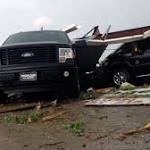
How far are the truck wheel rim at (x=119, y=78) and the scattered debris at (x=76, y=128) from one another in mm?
8549

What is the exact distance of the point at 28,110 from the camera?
11555 mm

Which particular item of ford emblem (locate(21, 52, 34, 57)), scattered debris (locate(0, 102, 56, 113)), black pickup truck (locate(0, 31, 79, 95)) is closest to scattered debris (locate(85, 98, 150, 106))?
black pickup truck (locate(0, 31, 79, 95))

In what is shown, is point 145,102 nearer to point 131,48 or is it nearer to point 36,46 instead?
point 36,46

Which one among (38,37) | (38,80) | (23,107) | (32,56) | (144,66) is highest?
(38,37)

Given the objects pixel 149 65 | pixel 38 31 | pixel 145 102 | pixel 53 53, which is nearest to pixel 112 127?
pixel 145 102

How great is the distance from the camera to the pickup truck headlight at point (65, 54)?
12.4 m

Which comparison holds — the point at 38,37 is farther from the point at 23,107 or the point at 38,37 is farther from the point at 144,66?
the point at 144,66

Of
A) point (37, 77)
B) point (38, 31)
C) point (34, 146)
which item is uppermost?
point (38, 31)

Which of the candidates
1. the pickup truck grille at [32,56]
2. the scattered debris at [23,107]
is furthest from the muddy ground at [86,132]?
the pickup truck grille at [32,56]

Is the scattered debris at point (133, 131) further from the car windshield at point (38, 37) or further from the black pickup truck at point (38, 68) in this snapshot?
the car windshield at point (38, 37)

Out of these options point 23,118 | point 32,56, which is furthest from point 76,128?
point 32,56

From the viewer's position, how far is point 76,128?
872cm

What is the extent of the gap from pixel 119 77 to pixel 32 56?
18.8 feet

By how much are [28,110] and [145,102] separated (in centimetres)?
241
